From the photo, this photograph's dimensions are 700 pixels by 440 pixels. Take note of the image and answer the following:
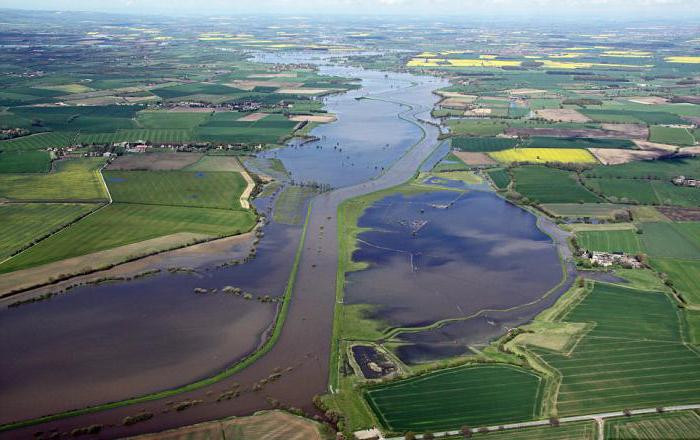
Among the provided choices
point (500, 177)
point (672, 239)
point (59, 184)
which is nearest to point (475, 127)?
point (500, 177)

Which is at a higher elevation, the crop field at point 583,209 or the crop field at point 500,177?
the crop field at point 500,177

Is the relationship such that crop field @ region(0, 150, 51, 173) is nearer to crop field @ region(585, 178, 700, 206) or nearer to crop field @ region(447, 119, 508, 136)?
crop field @ region(447, 119, 508, 136)

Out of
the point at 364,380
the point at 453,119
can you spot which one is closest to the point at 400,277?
the point at 364,380

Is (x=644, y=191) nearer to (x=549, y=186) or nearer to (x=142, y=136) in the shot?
(x=549, y=186)

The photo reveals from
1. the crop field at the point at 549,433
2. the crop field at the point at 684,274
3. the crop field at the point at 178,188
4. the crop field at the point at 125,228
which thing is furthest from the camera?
the crop field at the point at 178,188

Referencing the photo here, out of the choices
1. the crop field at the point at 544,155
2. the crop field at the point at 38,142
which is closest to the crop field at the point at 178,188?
the crop field at the point at 38,142

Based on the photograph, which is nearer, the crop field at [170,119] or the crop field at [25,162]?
the crop field at [25,162]

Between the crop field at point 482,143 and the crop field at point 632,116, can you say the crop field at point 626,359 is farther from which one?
the crop field at point 632,116
